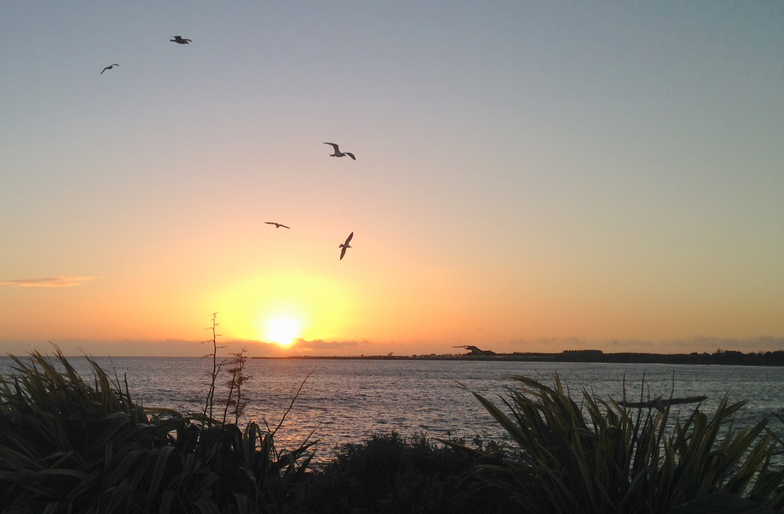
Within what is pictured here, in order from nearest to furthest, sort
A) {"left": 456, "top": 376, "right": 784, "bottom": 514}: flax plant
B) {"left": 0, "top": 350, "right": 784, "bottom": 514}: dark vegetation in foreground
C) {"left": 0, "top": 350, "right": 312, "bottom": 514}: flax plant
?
1. {"left": 456, "top": 376, "right": 784, "bottom": 514}: flax plant
2. {"left": 0, "top": 350, "right": 784, "bottom": 514}: dark vegetation in foreground
3. {"left": 0, "top": 350, "right": 312, "bottom": 514}: flax plant

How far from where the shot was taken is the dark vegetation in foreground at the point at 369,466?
17.0 ft

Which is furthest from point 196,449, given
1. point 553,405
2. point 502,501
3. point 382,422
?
point 382,422

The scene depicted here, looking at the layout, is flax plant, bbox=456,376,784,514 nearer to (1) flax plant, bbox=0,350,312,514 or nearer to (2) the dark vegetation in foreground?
(2) the dark vegetation in foreground

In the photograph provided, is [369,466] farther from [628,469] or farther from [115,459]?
[628,469]

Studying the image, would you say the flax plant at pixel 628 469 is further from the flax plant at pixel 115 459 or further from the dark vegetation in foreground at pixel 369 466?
the flax plant at pixel 115 459

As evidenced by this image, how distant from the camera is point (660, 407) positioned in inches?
220

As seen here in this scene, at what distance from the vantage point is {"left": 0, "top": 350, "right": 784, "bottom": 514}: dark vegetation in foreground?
517 cm

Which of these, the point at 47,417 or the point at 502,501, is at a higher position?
the point at 47,417

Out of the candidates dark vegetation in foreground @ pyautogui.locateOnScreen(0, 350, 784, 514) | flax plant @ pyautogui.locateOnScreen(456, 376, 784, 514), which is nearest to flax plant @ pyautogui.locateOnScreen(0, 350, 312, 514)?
A: dark vegetation in foreground @ pyautogui.locateOnScreen(0, 350, 784, 514)

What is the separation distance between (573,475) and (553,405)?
2.69ft

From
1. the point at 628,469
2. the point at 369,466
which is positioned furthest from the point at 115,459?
the point at 628,469

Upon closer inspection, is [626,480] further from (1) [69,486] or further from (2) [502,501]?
(1) [69,486]

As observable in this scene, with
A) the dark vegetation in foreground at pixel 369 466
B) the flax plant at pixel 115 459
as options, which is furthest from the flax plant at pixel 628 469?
the flax plant at pixel 115 459

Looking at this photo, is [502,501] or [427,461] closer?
[502,501]
